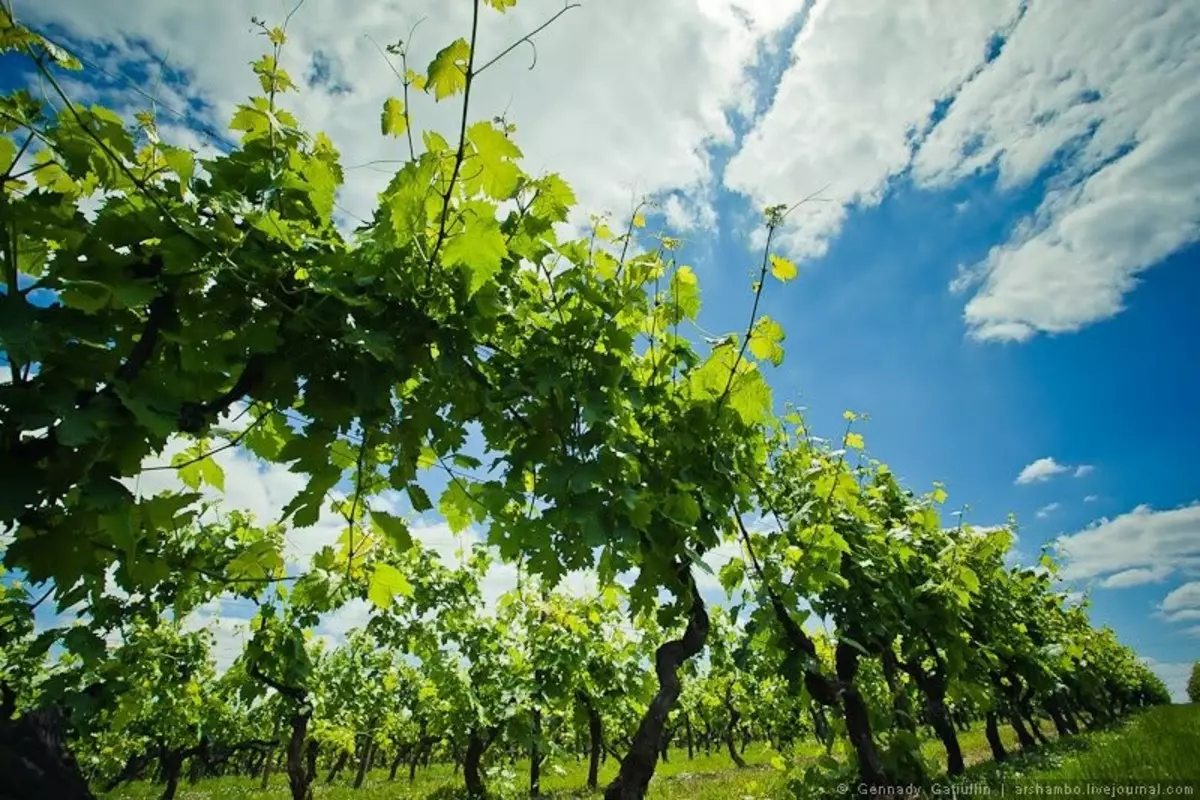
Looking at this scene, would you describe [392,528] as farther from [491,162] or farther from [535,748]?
[535,748]

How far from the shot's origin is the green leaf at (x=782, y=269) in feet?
10.9

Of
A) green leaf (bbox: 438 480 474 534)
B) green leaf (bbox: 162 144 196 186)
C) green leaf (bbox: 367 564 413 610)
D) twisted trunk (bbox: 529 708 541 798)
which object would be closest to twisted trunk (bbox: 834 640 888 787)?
green leaf (bbox: 438 480 474 534)

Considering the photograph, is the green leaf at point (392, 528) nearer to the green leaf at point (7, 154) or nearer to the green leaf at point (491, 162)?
the green leaf at point (491, 162)

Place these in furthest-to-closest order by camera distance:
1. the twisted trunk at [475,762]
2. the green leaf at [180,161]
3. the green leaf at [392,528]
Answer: the twisted trunk at [475,762]
the green leaf at [392,528]
the green leaf at [180,161]

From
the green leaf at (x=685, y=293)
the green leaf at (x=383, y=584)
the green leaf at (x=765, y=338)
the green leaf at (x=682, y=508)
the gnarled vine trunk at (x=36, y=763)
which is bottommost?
the gnarled vine trunk at (x=36, y=763)

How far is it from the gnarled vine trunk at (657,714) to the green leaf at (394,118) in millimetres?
3187

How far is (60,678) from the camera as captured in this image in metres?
4.55

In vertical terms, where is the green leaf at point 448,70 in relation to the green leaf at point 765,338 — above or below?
below

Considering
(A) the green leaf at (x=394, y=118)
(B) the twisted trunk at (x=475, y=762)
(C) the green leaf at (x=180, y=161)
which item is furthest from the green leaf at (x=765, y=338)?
(B) the twisted trunk at (x=475, y=762)

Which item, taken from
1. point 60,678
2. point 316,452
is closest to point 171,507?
point 316,452

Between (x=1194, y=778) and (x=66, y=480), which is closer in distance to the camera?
(x=66, y=480)

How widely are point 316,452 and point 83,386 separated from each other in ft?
2.39

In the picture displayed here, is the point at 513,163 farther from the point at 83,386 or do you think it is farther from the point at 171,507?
the point at 171,507

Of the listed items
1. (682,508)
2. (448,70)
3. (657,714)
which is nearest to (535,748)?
(657,714)
